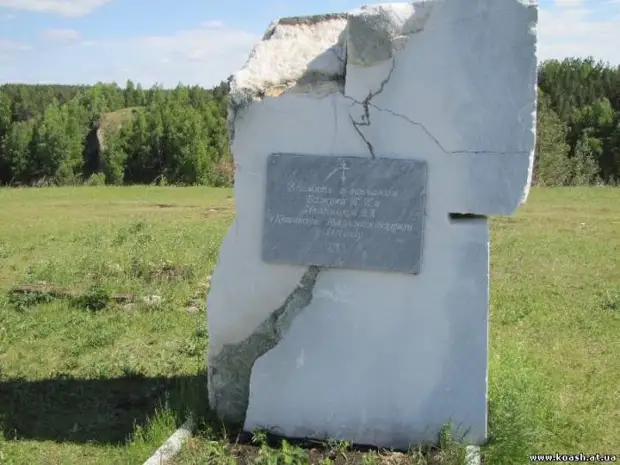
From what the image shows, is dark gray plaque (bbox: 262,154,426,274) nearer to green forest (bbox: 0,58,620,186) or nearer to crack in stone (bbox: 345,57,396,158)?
crack in stone (bbox: 345,57,396,158)

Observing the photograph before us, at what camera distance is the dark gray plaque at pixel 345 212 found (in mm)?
4500

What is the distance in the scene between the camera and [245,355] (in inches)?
192

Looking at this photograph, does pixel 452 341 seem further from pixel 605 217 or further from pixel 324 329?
pixel 605 217

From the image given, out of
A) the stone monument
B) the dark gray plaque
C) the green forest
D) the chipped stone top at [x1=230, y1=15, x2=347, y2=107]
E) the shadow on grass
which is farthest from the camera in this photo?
the green forest

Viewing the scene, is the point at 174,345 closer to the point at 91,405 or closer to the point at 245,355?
the point at 91,405

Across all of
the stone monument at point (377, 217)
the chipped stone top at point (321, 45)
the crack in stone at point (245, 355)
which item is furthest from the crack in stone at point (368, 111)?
the crack in stone at point (245, 355)

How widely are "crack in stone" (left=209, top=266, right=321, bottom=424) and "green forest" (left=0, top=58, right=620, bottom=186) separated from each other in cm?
2499

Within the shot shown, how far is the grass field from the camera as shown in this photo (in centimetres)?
474

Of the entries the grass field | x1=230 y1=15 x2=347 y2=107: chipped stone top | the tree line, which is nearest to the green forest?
the tree line

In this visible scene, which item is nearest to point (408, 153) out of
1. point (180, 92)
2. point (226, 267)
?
point (226, 267)

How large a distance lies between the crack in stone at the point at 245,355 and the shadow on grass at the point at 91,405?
0.65ft

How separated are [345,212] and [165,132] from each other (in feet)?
184

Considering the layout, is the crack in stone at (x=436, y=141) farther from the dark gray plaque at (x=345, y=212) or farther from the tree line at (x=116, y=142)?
the tree line at (x=116, y=142)

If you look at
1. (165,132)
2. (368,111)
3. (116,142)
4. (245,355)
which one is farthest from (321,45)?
(116,142)
